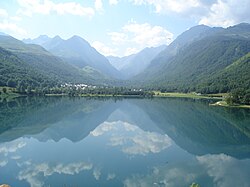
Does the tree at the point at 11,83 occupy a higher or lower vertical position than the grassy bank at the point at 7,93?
higher

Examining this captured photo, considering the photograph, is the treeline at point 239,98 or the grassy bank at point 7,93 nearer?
the treeline at point 239,98

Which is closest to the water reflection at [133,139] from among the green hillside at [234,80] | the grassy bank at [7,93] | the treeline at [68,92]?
the grassy bank at [7,93]

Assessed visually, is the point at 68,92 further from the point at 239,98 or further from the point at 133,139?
the point at 133,139

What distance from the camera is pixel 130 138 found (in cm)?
5791

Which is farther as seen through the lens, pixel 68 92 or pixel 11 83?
pixel 68 92

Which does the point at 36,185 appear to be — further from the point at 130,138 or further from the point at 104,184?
the point at 130,138

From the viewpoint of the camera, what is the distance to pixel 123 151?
45.6m

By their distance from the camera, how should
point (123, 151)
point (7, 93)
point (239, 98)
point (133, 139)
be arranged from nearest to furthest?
1. point (123, 151)
2. point (133, 139)
3. point (239, 98)
4. point (7, 93)

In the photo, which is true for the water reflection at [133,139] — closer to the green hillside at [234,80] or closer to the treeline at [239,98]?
the treeline at [239,98]

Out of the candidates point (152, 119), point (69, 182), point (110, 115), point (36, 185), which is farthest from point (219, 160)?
point (110, 115)

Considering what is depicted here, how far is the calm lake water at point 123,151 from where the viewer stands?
3216cm

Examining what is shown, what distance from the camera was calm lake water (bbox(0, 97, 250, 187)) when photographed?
32156 mm

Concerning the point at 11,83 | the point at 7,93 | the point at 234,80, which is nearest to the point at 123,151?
the point at 7,93

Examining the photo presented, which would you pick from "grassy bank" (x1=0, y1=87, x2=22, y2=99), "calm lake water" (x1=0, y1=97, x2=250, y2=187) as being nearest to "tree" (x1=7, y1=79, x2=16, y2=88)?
"grassy bank" (x1=0, y1=87, x2=22, y2=99)
